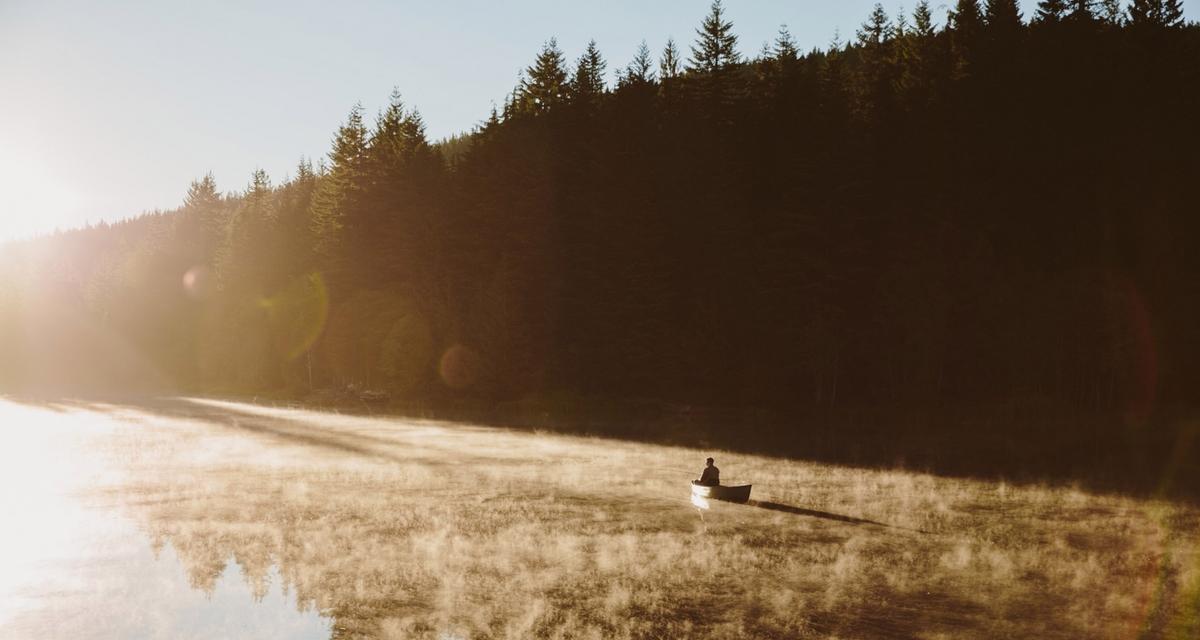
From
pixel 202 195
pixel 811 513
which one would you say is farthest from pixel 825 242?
pixel 202 195

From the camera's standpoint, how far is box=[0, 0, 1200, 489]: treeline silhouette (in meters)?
50.8

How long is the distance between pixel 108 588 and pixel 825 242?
47.4 m

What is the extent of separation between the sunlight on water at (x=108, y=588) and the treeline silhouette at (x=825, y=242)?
118 feet

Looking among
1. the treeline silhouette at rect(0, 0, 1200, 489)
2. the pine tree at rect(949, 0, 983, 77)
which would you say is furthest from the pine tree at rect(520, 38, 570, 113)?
the pine tree at rect(949, 0, 983, 77)

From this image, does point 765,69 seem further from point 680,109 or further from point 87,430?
point 87,430

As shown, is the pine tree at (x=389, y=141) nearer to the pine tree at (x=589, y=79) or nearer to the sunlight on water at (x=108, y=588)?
the pine tree at (x=589, y=79)

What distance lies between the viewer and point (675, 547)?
60.0ft

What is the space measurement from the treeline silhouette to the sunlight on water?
36058mm

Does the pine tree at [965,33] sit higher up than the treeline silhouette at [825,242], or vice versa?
the pine tree at [965,33]

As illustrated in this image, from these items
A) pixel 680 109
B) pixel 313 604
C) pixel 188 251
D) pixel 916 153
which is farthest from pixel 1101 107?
pixel 188 251

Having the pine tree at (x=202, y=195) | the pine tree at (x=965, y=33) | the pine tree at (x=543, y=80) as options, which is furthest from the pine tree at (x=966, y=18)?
the pine tree at (x=202, y=195)

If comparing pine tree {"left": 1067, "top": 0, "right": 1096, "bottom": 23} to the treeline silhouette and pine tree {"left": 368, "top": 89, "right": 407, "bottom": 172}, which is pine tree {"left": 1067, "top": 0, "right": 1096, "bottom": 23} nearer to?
the treeline silhouette

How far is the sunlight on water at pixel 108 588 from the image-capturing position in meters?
13.0

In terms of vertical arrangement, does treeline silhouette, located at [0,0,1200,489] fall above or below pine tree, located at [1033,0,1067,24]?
below
